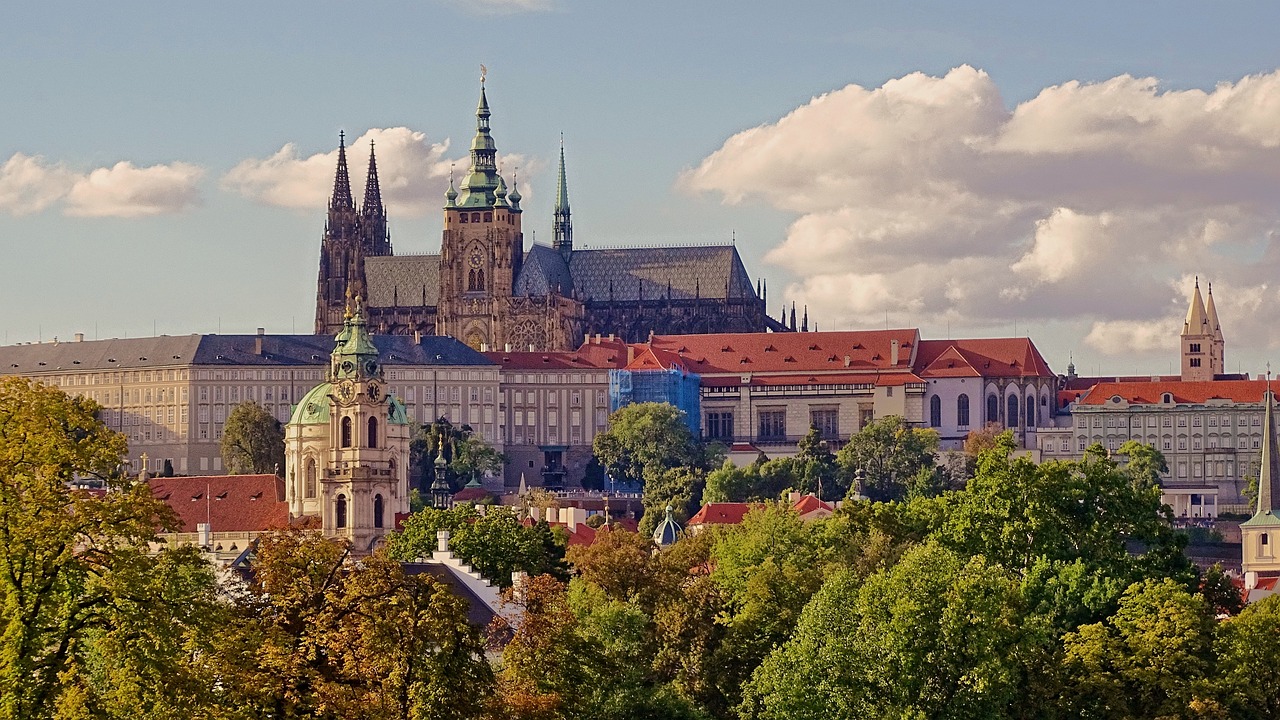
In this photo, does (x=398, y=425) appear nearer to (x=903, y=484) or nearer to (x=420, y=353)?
(x=903, y=484)

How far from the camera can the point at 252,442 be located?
169 meters

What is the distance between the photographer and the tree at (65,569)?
40.9m

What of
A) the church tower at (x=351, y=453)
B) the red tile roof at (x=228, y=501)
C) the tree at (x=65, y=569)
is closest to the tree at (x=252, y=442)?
the red tile roof at (x=228, y=501)

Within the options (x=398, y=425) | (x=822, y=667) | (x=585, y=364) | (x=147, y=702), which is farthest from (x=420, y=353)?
(x=147, y=702)

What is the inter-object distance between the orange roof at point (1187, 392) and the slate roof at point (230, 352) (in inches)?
1504

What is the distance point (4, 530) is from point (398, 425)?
86.0 metres

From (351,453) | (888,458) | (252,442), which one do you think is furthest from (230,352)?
(351,453)

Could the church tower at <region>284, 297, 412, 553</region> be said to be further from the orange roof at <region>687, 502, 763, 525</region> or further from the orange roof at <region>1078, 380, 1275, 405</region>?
the orange roof at <region>1078, 380, 1275, 405</region>

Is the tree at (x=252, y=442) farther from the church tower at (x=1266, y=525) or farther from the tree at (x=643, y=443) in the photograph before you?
the church tower at (x=1266, y=525)

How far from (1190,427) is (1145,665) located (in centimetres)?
13925

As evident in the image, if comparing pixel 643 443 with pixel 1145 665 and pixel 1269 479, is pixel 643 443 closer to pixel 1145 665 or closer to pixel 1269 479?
pixel 1269 479

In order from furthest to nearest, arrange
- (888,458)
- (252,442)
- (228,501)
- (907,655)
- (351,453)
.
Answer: (888,458) → (252,442) → (228,501) → (351,453) → (907,655)

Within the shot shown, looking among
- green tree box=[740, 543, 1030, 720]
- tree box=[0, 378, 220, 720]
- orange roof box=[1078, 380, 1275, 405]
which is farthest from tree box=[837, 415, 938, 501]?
tree box=[0, 378, 220, 720]

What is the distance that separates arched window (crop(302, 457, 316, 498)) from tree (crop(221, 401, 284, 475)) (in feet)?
137
